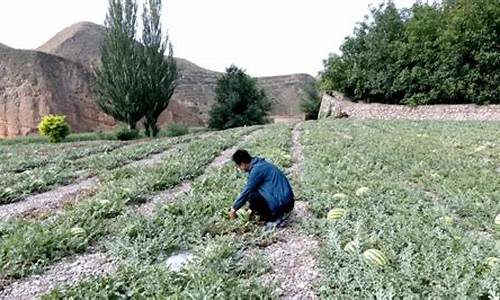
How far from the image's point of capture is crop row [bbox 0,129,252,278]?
336 cm

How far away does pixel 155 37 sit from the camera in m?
23.3

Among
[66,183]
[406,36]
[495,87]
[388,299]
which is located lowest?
[66,183]

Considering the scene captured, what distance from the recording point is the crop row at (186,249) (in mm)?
2691

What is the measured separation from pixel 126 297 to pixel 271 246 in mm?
1467

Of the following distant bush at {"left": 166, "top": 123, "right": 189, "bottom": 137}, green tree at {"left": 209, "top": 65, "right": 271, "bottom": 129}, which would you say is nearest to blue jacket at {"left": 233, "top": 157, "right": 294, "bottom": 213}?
distant bush at {"left": 166, "top": 123, "right": 189, "bottom": 137}

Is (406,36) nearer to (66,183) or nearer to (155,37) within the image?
(155,37)

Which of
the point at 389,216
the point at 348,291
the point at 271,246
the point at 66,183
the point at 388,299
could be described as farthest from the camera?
the point at 66,183

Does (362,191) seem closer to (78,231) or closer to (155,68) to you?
(78,231)

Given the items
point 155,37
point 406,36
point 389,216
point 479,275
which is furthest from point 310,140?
point 155,37

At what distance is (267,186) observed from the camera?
14.0ft

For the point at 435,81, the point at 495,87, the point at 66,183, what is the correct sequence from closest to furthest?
the point at 66,183 < the point at 495,87 < the point at 435,81

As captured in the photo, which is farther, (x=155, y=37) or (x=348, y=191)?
(x=155, y=37)

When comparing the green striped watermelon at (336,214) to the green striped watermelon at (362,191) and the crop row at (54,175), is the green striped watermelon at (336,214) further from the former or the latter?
the crop row at (54,175)

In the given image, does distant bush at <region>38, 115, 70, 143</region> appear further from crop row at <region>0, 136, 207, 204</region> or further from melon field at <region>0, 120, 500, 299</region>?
melon field at <region>0, 120, 500, 299</region>
